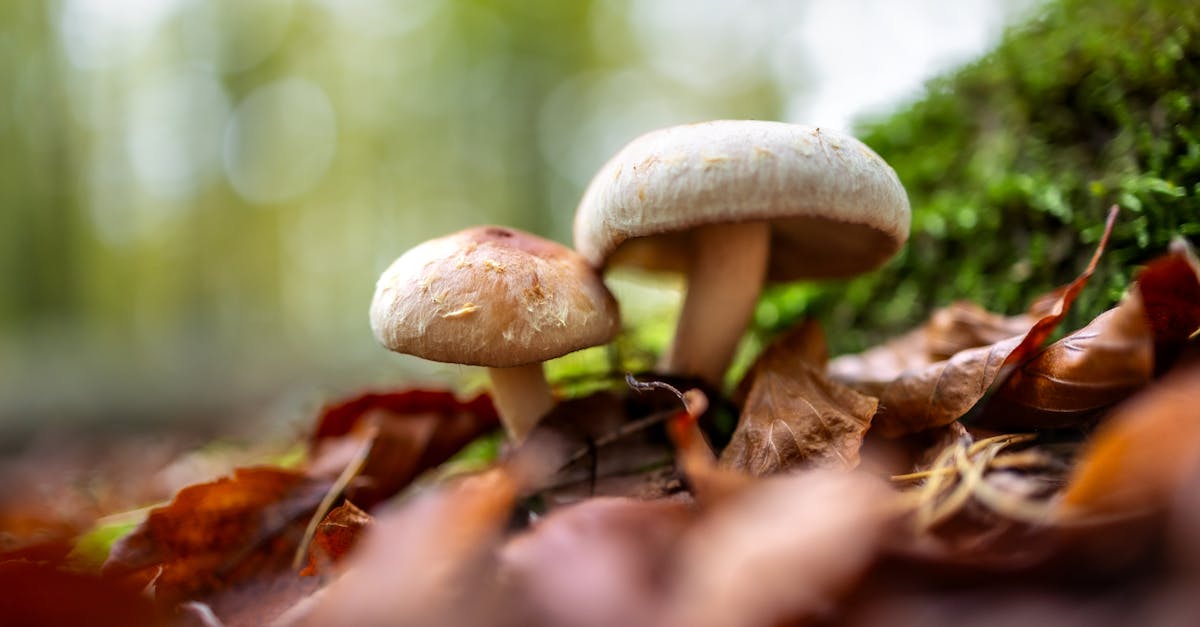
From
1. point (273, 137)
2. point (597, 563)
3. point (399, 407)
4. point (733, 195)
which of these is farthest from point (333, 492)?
point (273, 137)

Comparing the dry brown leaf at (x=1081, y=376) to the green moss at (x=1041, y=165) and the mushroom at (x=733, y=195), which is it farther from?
the green moss at (x=1041, y=165)

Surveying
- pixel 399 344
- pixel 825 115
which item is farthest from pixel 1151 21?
pixel 399 344

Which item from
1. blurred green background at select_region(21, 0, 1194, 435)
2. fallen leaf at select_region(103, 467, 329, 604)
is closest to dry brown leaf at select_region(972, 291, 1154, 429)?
fallen leaf at select_region(103, 467, 329, 604)

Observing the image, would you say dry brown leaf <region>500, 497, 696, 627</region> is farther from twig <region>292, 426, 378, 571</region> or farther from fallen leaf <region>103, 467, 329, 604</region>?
fallen leaf <region>103, 467, 329, 604</region>

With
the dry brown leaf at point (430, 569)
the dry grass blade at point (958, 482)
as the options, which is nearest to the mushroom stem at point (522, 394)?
the dry brown leaf at point (430, 569)

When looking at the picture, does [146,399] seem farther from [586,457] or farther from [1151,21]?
[1151,21]

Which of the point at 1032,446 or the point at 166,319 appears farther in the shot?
the point at 166,319
